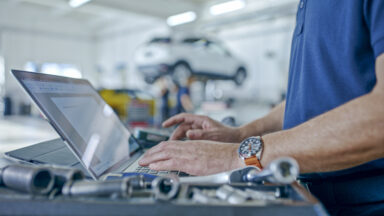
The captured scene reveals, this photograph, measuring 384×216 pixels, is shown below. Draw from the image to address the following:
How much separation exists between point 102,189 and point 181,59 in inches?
273

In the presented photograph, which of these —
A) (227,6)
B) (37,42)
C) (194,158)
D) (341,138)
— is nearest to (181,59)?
(227,6)

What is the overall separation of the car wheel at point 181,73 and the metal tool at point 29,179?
659cm

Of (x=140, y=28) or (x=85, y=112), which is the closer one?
(x=85, y=112)

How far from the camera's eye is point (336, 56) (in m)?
0.70

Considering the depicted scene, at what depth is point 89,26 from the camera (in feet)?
50.2

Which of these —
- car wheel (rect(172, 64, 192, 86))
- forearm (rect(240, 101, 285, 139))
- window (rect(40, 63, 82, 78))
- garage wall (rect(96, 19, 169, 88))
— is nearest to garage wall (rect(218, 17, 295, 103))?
car wheel (rect(172, 64, 192, 86))

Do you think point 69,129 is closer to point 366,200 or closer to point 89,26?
point 366,200

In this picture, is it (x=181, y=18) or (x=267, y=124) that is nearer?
(x=267, y=124)

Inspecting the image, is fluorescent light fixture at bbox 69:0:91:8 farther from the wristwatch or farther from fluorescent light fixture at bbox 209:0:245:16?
the wristwatch

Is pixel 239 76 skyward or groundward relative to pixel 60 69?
groundward

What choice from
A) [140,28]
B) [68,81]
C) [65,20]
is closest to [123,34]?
[140,28]

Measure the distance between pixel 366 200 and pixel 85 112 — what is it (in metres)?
0.72

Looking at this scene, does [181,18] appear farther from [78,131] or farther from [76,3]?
[78,131]

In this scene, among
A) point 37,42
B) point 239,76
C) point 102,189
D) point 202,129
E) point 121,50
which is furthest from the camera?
point 121,50
